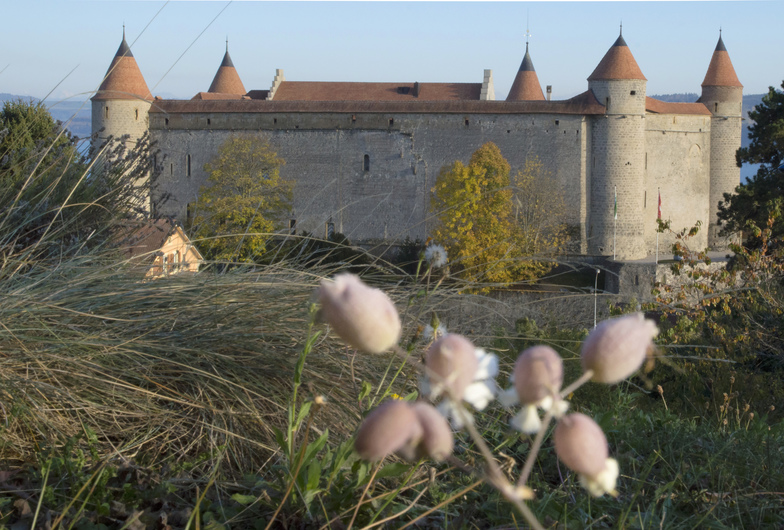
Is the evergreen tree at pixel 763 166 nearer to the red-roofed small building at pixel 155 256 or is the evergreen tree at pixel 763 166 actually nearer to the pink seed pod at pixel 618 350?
the red-roofed small building at pixel 155 256

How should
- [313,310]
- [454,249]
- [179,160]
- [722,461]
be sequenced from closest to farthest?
1. [313,310]
2. [722,461]
3. [454,249]
4. [179,160]

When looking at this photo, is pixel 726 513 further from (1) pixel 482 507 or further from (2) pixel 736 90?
(2) pixel 736 90

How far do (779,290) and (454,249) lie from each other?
15136 mm

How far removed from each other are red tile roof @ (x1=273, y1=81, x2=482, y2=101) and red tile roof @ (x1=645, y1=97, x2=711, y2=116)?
6084 mm

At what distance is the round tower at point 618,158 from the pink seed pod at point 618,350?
24.1 meters

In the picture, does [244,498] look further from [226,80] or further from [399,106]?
[226,80]

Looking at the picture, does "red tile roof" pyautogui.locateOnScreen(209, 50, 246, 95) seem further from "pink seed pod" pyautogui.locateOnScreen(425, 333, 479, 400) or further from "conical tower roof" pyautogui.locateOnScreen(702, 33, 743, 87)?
"pink seed pod" pyautogui.locateOnScreen(425, 333, 479, 400)

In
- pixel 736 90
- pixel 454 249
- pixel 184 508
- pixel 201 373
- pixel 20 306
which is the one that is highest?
pixel 736 90

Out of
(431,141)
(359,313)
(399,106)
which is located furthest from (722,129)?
(359,313)

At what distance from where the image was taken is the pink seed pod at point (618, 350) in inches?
21.6

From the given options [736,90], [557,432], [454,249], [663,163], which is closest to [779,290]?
[557,432]

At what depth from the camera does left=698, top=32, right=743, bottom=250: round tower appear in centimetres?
2645

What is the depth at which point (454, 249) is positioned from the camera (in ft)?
67.0

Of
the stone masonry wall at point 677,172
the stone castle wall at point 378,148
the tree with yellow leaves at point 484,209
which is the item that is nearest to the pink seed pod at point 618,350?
the tree with yellow leaves at point 484,209
